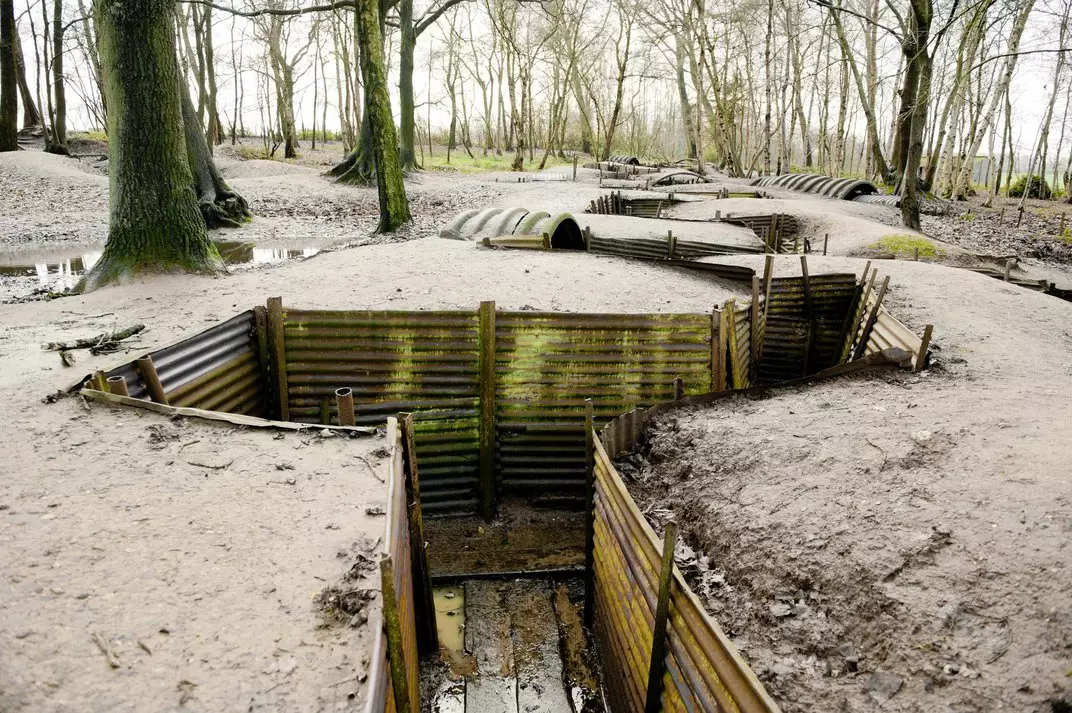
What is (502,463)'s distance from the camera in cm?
651

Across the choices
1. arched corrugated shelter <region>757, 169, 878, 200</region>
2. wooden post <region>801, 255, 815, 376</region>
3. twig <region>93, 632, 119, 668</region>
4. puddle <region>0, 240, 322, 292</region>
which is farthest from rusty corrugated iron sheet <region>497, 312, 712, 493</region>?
arched corrugated shelter <region>757, 169, 878, 200</region>

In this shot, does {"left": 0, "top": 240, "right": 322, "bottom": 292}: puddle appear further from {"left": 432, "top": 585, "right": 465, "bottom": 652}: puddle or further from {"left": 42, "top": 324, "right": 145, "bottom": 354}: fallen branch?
{"left": 432, "top": 585, "right": 465, "bottom": 652}: puddle

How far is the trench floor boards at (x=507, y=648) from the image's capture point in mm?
4285

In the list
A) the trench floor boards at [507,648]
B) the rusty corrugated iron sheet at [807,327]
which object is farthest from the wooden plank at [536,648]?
the rusty corrugated iron sheet at [807,327]

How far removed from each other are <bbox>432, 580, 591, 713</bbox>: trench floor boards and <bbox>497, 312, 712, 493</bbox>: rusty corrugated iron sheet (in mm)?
1347

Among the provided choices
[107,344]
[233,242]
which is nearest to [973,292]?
[107,344]

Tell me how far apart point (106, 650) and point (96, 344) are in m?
4.38

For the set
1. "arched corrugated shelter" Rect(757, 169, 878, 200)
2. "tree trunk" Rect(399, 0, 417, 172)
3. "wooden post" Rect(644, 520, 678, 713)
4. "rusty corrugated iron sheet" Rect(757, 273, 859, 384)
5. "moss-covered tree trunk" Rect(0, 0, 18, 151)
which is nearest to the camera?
"wooden post" Rect(644, 520, 678, 713)

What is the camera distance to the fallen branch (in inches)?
222

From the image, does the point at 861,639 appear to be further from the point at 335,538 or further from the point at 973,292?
the point at 973,292

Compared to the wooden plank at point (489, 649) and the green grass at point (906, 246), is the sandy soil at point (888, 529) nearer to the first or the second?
the wooden plank at point (489, 649)

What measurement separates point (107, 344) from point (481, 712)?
4.63 meters

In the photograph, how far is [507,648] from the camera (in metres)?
4.78

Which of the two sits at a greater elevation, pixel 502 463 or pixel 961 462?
pixel 961 462
